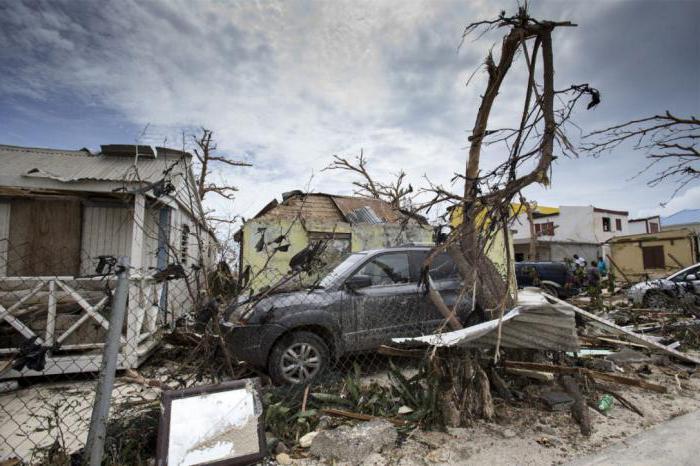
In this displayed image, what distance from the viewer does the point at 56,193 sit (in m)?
6.48

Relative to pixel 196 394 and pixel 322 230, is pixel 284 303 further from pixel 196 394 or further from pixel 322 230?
pixel 322 230

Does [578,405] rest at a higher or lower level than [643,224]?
lower

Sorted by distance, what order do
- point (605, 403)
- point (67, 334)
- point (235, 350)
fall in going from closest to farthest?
point (605, 403) → point (235, 350) → point (67, 334)

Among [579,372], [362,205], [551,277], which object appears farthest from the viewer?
[362,205]

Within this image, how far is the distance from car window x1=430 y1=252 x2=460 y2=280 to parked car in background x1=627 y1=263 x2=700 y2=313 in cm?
658

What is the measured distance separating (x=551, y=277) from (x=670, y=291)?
4133 millimetres

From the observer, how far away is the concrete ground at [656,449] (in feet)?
8.79

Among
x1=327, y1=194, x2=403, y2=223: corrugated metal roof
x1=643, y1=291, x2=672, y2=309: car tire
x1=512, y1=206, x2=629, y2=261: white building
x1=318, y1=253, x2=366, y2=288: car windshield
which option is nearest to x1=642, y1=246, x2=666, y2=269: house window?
x1=512, y1=206, x2=629, y2=261: white building

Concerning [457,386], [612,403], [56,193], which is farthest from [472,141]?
[56,193]

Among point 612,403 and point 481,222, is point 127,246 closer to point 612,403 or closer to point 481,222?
point 481,222

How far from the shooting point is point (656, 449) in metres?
2.85

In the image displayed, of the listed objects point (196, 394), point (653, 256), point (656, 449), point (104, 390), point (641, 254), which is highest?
point (641, 254)

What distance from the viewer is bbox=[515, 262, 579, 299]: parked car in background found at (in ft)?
43.9

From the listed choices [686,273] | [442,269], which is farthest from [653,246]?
[442,269]
